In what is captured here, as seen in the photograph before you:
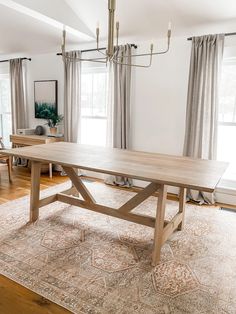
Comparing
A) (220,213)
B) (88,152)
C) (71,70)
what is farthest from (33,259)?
(71,70)

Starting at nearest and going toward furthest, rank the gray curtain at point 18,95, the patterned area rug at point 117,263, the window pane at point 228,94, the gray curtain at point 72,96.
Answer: the patterned area rug at point 117,263
the window pane at point 228,94
the gray curtain at point 72,96
the gray curtain at point 18,95

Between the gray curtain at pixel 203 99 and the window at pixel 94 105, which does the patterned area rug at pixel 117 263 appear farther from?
the window at pixel 94 105

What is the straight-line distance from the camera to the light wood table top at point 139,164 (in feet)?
5.63

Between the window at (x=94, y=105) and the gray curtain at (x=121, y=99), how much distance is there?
0.33m

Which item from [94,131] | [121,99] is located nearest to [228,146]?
[121,99]

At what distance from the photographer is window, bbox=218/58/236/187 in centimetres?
332

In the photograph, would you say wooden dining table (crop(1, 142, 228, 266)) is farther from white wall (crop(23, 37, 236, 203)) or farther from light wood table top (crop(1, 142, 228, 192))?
white wall (crop(23, 37, 236, 203))

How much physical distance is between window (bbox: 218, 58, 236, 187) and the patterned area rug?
0.89m

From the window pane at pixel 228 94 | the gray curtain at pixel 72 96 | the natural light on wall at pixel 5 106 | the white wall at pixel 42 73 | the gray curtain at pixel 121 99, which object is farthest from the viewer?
the natural light on wall at pixel 5 106

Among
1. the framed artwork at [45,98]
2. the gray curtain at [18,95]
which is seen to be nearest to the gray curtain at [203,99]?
the framed artwork at [45,98]

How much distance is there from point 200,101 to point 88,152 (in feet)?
5.76

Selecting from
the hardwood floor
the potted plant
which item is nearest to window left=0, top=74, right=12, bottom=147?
the hardwood floor

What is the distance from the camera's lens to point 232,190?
11.2ft

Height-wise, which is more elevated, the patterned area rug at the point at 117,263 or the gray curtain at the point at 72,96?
the gray curtain at the point at 72,96
